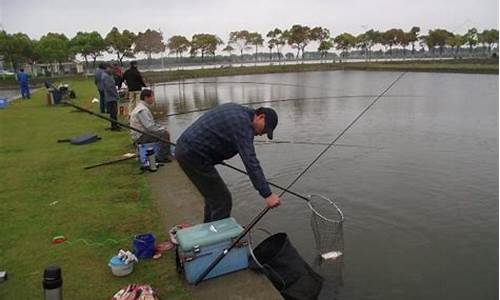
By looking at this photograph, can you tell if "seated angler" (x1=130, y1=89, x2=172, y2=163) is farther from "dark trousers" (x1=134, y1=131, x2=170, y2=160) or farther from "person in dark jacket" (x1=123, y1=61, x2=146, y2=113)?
"person in dark jacket" (x1=123, y1=61, x2=146, y2=113)

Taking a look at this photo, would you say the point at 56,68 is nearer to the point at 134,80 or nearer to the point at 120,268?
the point at 134,80

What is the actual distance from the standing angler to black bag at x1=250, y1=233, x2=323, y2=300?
1.91ft

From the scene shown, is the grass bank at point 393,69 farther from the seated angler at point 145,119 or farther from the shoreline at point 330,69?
the seated angler at point 145,119

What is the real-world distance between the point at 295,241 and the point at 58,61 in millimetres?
68168

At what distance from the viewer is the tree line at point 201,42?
61.5 m

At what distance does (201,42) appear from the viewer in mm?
83000

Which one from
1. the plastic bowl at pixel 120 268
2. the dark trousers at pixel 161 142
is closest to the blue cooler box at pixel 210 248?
the plastic bowl at pixel 120 268

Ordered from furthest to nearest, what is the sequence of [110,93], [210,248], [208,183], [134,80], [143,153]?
[134,80] → [110,93] → [143,153] → [208,183] → [210,248]

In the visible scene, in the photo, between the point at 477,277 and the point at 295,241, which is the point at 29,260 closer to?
the point at 295,241

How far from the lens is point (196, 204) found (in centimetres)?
652

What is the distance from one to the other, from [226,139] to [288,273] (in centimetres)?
150

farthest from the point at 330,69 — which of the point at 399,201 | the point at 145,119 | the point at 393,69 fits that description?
the point at 399,201

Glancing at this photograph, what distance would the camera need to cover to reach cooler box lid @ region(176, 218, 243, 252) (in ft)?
13.7

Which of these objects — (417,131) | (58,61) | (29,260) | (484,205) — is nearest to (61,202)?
(29,260)
